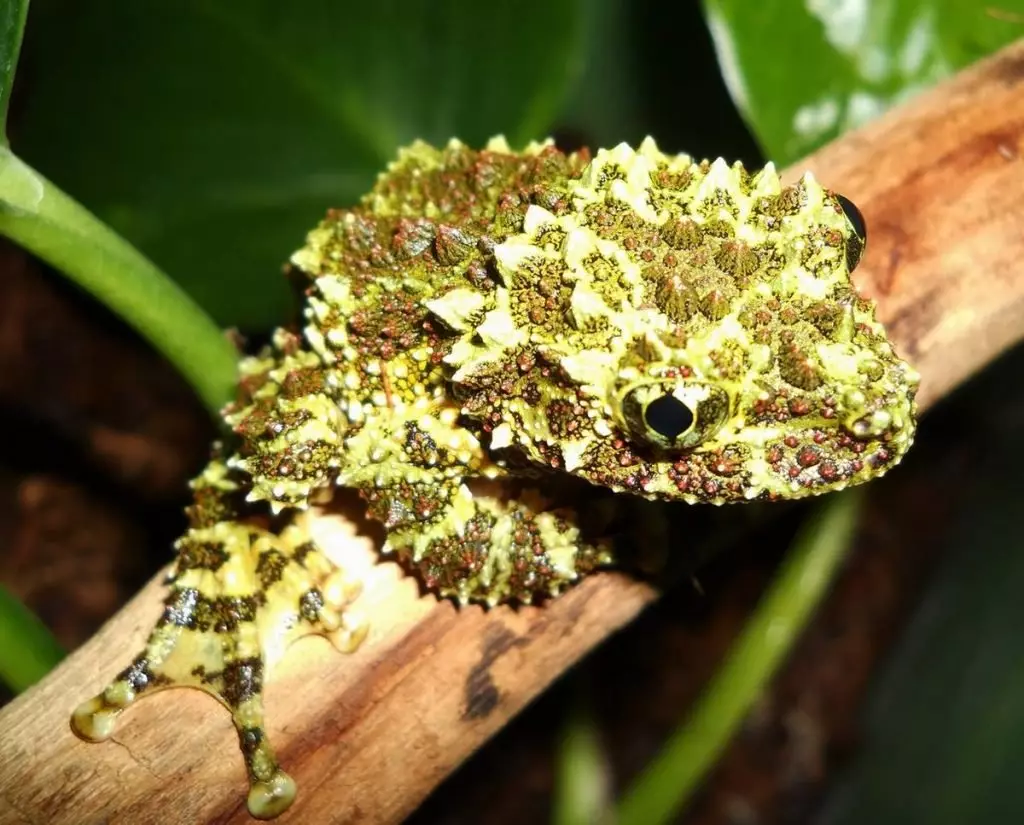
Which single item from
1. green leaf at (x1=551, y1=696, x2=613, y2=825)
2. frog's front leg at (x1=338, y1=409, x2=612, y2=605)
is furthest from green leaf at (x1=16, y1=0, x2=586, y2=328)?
green leaf at (x1=551, y1=696, x2=613, y2=825)

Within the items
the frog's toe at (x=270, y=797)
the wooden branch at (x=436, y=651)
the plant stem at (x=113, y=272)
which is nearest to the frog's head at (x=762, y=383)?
the wooden branch at (x=436, y=651)

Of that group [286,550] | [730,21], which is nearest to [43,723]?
[286,550]

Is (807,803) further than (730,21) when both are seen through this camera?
Yes

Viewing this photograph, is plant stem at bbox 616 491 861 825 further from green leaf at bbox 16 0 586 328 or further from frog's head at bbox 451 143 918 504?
green leaf at bbox 16 0 586 328

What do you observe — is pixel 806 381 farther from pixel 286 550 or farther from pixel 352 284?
pixel 286 550

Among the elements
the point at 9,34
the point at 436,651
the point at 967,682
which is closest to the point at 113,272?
the point at 9,34

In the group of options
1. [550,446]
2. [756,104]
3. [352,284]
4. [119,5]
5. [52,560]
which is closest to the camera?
[550,446]

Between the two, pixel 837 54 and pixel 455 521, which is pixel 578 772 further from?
pixel 837 54

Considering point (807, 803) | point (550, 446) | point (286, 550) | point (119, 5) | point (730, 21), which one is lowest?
point (807, 803)

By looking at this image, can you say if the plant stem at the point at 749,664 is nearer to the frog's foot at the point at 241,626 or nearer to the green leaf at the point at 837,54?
the green leaf at the point at 837,54
